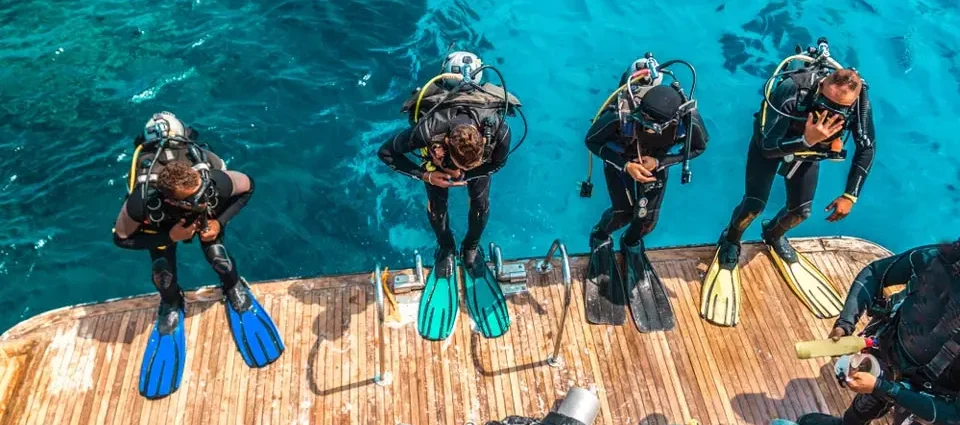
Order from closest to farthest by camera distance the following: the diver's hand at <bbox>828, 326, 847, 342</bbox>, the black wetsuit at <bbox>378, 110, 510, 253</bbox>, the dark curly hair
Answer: the diver's hand at <bbox>828, 326, 847, 342</bbox> < the dark curly hair < the black wetsuit at <bbox>378, 110, 510, 253</bbox>

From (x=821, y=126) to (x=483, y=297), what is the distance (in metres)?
3.46

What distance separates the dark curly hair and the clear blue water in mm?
3966

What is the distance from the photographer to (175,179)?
15.2ft

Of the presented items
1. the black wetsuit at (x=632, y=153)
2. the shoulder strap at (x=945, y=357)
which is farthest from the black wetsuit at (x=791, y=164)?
the shoulder strap at (x=945, y=357)

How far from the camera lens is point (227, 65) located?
10648mm

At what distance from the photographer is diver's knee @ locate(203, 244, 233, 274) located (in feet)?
19.4

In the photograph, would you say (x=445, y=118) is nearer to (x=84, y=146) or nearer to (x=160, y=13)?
(x=84, y=146)

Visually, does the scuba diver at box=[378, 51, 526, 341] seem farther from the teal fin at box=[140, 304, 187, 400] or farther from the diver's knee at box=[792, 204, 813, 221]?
the diver's knee at box=[792, 204, 813, 221]

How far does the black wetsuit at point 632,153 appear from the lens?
5.57m

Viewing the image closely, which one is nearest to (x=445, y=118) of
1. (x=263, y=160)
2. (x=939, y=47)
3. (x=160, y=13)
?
(x=263, y=160)

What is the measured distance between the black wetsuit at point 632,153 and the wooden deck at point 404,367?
42.3 inches

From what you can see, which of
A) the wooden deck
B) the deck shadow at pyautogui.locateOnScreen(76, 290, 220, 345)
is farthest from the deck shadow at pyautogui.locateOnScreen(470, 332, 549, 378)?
the deck shadow at pyautogui.locateOnScreen(76, 290, 220, 345)

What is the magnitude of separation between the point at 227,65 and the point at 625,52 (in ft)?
23.9

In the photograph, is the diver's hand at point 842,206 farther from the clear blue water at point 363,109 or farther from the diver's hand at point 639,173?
the clear blue water at point 363,109
